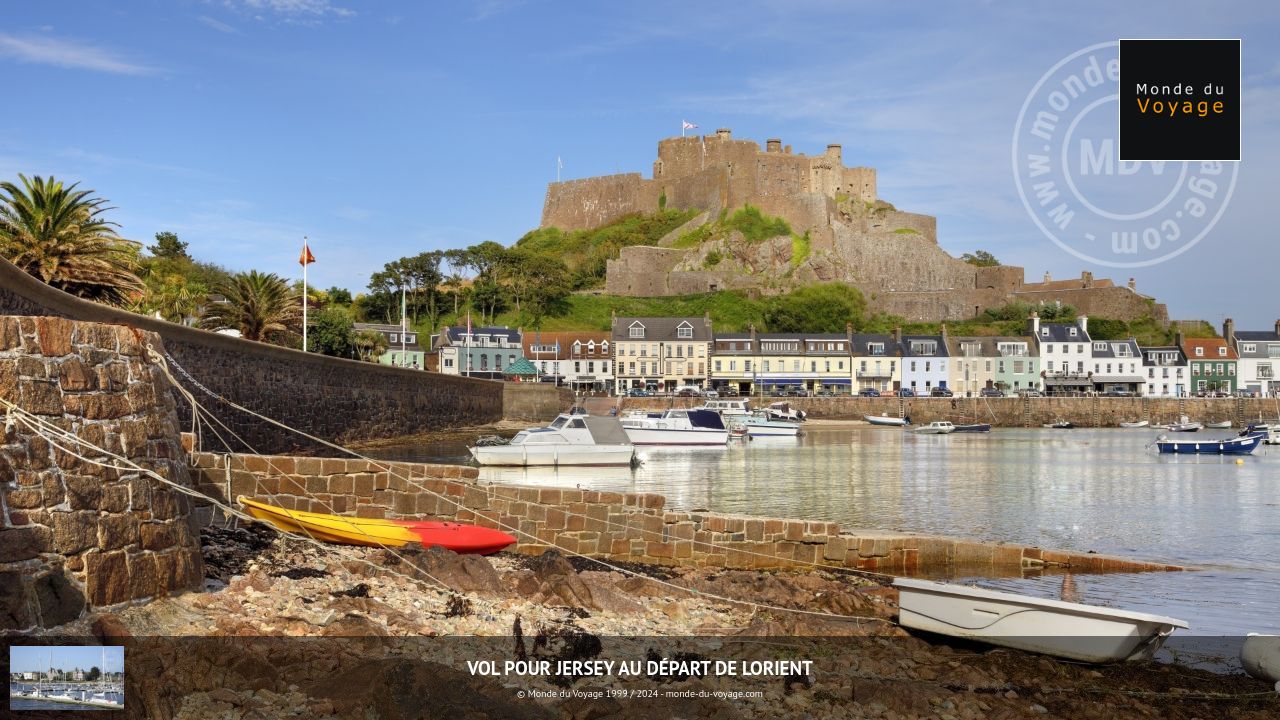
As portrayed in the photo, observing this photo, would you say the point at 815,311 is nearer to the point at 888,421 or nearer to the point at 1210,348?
the point at 888,421

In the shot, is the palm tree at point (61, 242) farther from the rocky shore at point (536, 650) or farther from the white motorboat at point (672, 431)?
the white motorboat at point (672, 431)

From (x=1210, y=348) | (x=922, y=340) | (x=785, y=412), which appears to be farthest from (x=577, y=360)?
(x=1210, y=348)

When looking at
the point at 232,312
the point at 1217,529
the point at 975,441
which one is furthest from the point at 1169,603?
the point at 975,441

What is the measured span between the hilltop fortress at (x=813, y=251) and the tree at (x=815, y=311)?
4600mm

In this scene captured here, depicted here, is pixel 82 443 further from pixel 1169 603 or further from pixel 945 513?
pixel 945 513

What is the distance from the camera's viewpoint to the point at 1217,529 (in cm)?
2172

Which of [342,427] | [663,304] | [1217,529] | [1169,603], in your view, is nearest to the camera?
[1169,603]

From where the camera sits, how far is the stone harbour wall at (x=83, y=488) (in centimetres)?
647

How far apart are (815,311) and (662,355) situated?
19.4 metres

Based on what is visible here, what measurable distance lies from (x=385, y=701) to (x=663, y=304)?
102 metres

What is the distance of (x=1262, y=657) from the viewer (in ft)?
30.6

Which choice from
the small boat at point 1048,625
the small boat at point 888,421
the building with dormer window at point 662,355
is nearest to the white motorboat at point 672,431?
the small boat at point 888,421

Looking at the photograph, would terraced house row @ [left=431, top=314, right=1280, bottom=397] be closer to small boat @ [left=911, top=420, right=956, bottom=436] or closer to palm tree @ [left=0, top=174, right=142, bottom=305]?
small boat @ [left=911, top=420, right=956, bottom=436]

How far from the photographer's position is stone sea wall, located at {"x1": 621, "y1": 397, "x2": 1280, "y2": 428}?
81.1m
